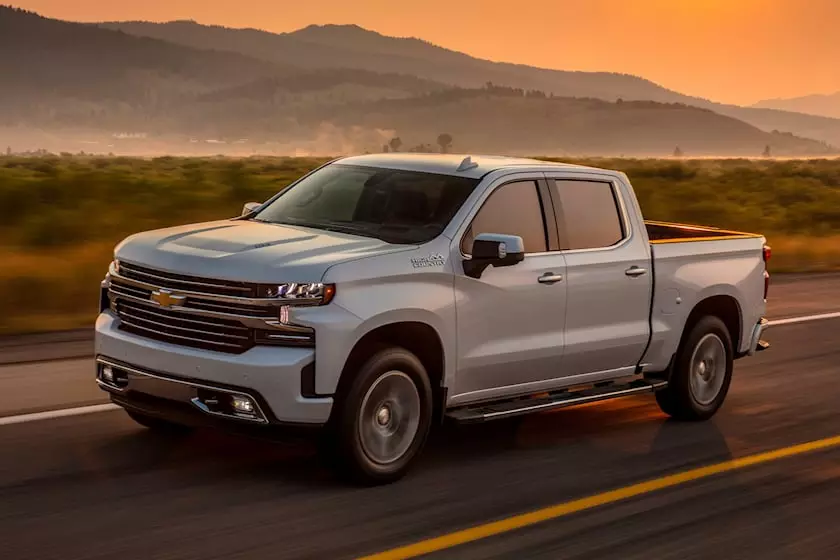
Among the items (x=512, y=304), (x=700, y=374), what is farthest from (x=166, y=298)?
(x=700, y=374)

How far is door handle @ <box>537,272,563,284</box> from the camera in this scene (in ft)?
27.6

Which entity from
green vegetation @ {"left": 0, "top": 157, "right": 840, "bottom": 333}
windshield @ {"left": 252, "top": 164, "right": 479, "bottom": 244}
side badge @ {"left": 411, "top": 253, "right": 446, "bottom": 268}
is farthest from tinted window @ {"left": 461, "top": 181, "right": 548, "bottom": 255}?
green vegetation @ {"left": 0, "top": 157, "right": 840, "bottom": 333}

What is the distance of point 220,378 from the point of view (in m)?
7.11

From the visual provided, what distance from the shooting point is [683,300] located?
9672mm

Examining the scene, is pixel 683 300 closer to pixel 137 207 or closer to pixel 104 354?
pixel 104 354

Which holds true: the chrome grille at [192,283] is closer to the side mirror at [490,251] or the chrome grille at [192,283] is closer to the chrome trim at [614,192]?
the side mirror at [490,251]

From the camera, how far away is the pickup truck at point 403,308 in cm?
712

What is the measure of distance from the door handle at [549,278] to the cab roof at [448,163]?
72cm

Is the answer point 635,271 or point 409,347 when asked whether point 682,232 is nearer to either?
point 635,271

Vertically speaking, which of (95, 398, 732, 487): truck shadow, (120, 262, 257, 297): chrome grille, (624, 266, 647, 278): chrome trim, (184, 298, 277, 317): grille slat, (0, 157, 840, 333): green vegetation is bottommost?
(0, 157, 840, 333): green vegetation

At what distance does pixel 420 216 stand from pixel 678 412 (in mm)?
2857

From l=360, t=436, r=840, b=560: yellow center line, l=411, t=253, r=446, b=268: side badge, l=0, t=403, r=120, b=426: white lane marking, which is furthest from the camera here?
l=0, t=403, r=120, b=426: white lane marking

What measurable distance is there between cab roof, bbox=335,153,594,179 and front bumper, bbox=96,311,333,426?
2.01m

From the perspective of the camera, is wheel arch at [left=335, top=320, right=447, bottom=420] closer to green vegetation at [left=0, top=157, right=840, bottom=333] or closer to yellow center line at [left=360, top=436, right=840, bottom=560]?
yellow center line at [left=360, top=436, right=840, bottom=560]
